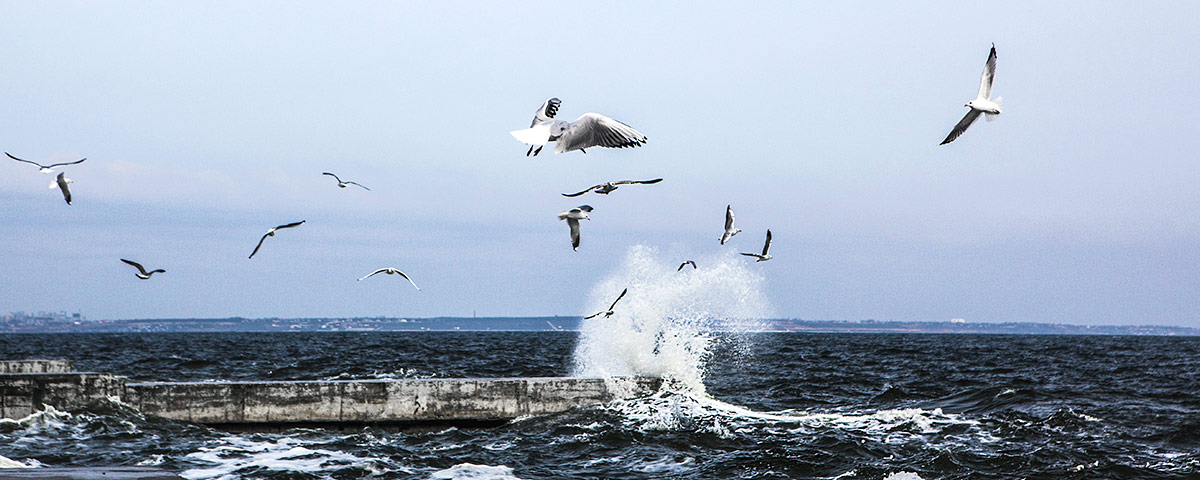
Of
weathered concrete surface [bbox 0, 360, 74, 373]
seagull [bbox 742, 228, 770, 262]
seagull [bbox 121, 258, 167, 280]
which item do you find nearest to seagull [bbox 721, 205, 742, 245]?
seagull [bbox 742, 228, 770, 262]

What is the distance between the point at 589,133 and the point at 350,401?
23.4 feet

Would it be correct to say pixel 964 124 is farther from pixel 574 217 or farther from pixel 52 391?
pixel 52 391

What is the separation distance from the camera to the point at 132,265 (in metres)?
12.5

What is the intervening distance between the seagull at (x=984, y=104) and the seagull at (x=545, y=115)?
3983mm

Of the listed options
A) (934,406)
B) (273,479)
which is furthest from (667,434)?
(934,406)

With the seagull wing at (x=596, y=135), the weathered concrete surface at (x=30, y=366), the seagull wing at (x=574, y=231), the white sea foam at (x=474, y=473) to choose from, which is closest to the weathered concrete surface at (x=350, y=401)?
the white sea foam at (x=474, y=473)

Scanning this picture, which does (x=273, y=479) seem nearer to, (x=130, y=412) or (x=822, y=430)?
(x=130, y=412)

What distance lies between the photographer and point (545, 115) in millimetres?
11055

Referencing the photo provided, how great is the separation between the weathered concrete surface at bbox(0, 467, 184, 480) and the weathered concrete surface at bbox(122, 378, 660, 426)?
6.21 m

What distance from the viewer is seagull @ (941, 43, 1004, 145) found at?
10.6 meters

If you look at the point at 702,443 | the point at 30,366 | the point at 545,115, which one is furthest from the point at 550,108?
the point at 30,366

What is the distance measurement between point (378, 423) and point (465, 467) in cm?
351

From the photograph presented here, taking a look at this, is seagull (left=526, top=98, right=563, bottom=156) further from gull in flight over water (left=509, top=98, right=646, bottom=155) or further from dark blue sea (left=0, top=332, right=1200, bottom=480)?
dark blue sea (left=0, top=332, right=1200, bottom=480)

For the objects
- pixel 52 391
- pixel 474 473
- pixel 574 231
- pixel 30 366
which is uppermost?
pixel 574 231
